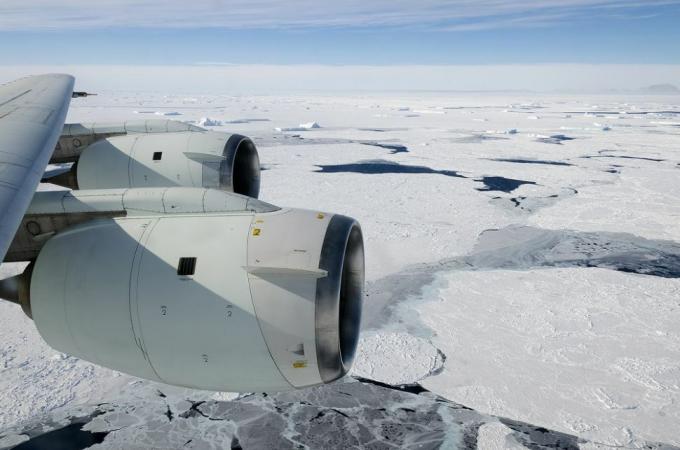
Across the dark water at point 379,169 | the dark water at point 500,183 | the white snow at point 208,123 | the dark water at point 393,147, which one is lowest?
the dark water at point 500,183

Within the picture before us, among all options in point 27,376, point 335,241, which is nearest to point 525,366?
point 335,241

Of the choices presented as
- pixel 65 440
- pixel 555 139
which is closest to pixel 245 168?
pixel 65 440

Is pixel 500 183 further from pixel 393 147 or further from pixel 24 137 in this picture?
pixel 24 137

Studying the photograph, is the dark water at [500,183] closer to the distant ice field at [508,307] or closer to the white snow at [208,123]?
the distant ice field at [508,307]

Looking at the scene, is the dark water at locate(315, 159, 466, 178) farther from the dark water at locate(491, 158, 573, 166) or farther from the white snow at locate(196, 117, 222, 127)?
the white snow at locate(196, 117, 222, 127)

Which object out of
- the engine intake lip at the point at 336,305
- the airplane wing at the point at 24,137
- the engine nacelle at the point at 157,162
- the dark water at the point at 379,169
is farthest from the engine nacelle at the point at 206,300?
the dark water at the point at 379,169

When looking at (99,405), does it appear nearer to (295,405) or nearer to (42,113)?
(295,405)
